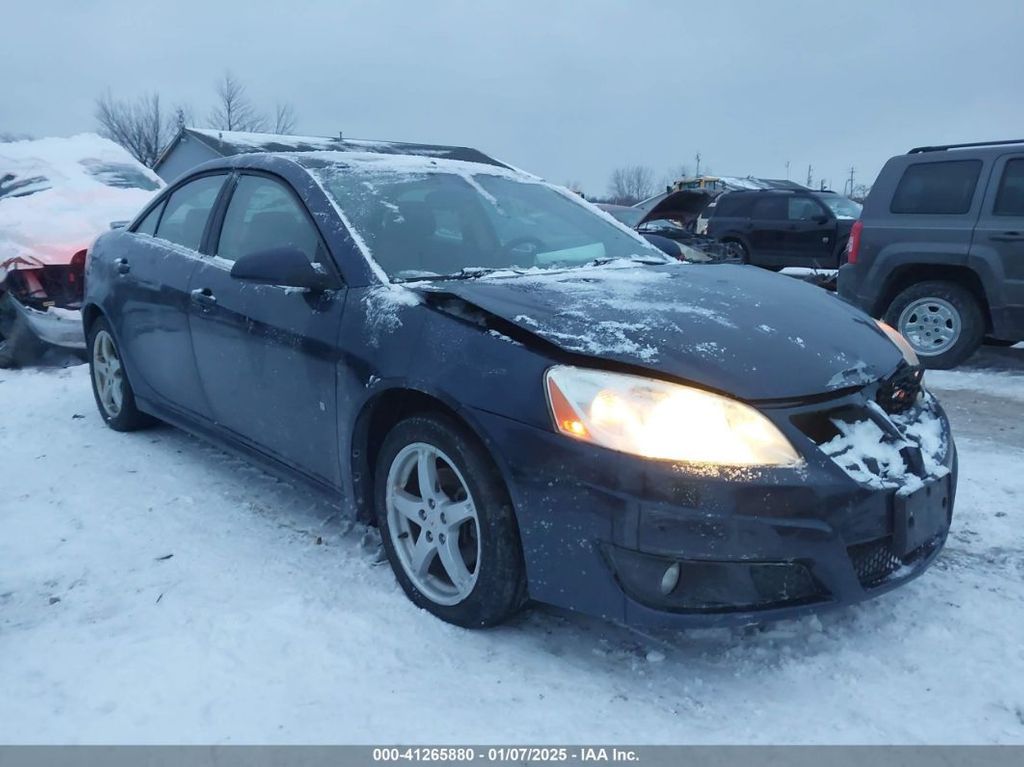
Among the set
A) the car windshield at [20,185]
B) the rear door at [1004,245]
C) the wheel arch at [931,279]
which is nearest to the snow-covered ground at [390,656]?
the rear door at [1004,245]

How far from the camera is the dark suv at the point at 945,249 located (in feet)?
20.6

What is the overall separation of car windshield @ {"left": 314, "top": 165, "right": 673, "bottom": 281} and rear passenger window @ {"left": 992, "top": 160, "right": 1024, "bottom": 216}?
410cm

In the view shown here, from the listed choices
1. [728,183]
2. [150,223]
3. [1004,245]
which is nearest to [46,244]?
[150,223]

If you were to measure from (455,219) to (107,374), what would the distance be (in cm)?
270

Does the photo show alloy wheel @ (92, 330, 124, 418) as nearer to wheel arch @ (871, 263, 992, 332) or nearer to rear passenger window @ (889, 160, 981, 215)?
wheel arch @ (871, 263, 992, 332)

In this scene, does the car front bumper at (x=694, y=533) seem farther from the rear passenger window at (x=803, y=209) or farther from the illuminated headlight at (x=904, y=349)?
the rear passenger window at (x=803, y=209)

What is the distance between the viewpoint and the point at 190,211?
415 cm

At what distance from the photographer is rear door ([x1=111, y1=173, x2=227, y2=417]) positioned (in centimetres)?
387


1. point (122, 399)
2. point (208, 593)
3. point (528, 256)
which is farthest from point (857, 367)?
point (122, 399)

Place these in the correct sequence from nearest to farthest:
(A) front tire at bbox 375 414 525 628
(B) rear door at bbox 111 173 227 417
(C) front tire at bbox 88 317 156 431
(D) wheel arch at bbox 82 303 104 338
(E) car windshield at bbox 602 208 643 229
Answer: (A) front tire at bbox 375 414 525 628 → (B) rear door at bbox 111 173 227 417 → (C) front tire at bbox 88 317 156 431 → (D) wheel arch at bbox 82 303 104 338 → (E) car windshield at bbox 602 208 643 229

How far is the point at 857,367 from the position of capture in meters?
2.52

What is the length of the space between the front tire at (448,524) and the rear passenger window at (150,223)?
2.48m

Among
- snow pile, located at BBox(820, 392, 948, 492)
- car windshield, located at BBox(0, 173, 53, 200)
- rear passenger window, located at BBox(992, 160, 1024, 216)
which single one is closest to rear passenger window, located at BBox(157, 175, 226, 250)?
snow pile, located at BBox(820, 392, 948, 492)

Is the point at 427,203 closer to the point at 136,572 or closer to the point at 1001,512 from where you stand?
the point at 136,572
